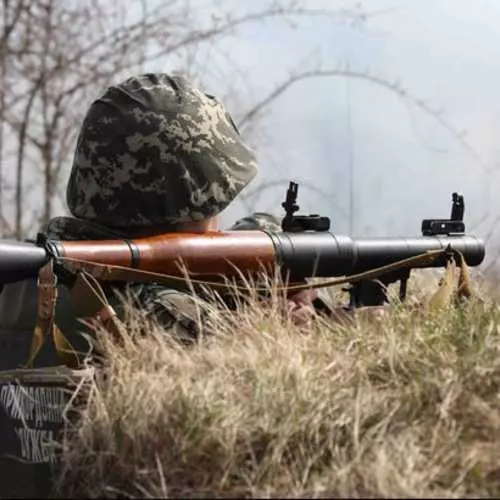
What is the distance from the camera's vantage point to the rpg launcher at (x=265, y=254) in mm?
2971

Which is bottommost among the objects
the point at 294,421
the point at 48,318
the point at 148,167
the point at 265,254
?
the point at 294,421

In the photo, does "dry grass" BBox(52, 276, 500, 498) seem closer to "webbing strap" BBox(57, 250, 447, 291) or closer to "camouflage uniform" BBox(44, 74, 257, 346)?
"webbing strap" BBox(57, 250, 447, 291)

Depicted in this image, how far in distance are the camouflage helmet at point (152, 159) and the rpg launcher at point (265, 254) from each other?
17cm

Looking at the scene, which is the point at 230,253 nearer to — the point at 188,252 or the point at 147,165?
the point at 188,252

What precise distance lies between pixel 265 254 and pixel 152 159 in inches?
16.3

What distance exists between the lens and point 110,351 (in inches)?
110

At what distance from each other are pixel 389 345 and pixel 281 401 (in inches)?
15.2

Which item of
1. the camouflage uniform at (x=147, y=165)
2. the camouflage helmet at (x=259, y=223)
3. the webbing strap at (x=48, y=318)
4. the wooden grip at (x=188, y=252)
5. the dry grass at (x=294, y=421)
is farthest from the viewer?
the camouflage helmet at (x=259, y=223)

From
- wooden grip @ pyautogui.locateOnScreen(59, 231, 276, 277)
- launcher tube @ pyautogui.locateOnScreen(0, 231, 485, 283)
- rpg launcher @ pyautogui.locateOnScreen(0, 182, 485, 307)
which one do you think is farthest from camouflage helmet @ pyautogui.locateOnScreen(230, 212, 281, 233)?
wooden grip @ pyautogui.locateOnScreen(59, 231, 276, 277)

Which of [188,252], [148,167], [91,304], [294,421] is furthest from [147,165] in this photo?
[294,421]

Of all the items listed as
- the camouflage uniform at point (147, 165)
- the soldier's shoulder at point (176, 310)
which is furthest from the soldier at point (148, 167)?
the soldier's shoulder at point (176, 310)

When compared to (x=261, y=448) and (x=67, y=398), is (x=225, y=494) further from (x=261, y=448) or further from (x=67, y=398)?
(x=67, y=398)

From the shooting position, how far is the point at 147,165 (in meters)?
3.47

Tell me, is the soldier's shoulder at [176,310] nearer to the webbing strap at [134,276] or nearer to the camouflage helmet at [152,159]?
the webbing strap at [134,276]
